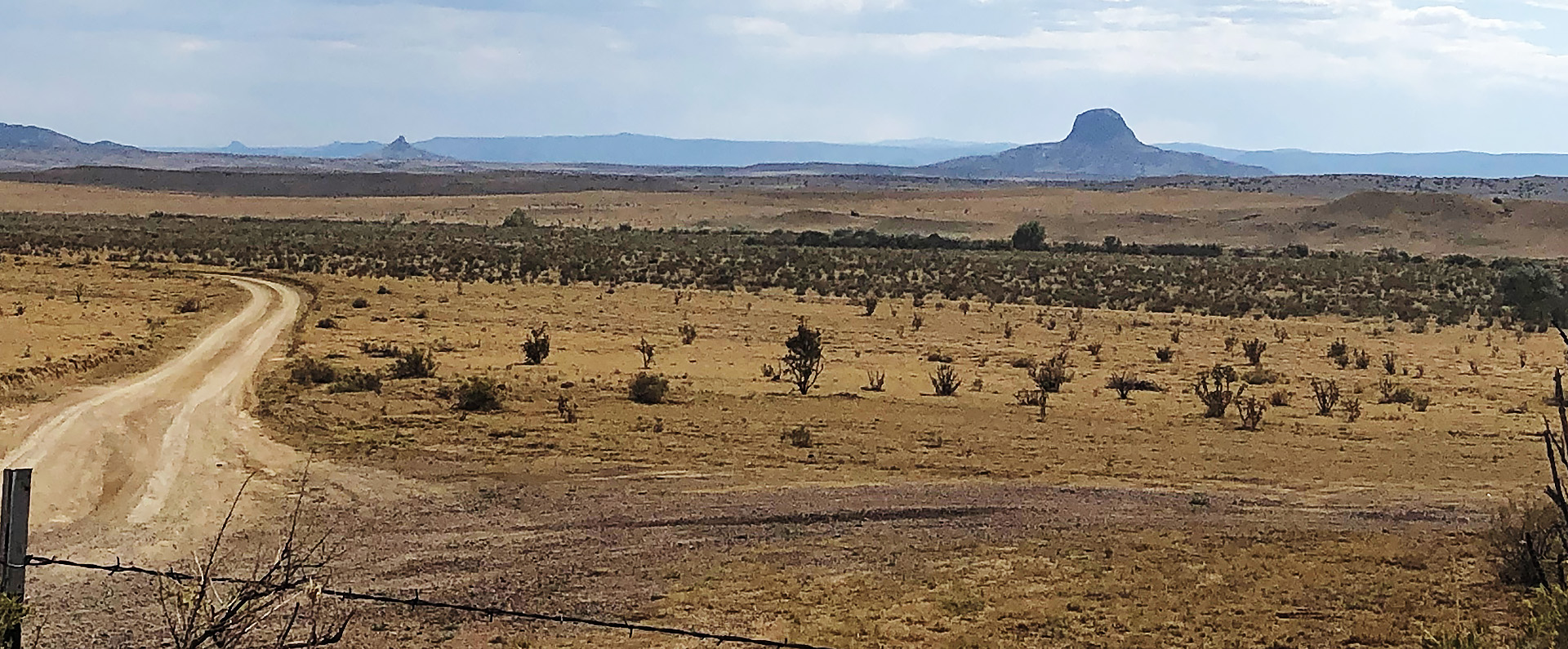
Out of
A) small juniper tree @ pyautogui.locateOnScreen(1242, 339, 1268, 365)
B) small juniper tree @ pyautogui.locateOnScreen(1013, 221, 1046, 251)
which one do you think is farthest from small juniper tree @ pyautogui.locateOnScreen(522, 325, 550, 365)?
small juniper tree @ pyautogui.locateOnScreen(1013, 221, 1046, 251)

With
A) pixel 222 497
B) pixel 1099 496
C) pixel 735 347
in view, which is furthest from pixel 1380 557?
pixel 735 347

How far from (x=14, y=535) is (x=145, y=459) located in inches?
462

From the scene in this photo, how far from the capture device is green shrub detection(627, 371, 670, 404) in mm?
23141

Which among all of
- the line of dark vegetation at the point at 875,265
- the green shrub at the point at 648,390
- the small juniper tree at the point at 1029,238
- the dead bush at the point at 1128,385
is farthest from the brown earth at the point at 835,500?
the small juniper tree at the point at 1029,238

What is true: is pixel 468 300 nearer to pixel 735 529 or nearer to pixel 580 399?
pixel 580 399

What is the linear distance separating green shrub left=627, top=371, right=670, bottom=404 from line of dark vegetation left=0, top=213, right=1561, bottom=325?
2812 centimetres

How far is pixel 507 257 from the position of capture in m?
64.7

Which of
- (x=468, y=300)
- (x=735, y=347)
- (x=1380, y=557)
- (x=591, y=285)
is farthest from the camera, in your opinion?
(x=591, y=285)

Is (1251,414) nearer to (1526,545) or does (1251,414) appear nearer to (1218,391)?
(1218,391)

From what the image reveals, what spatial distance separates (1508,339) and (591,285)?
2917cm

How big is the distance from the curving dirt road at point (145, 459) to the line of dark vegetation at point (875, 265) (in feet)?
102

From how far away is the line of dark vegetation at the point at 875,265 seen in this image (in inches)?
2032

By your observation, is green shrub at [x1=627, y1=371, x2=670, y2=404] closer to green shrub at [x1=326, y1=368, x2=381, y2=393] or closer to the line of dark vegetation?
green shrub at [x1=326, y1=368, x2=381, y2=393]

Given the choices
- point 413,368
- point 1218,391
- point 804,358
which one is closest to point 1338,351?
point 1218,391
